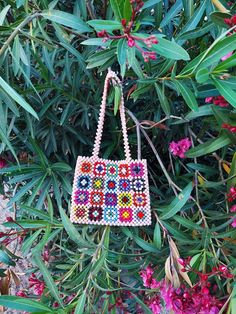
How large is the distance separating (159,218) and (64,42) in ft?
1.41

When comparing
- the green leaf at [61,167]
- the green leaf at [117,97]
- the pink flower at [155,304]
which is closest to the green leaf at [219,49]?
the green leaf at [117,97]

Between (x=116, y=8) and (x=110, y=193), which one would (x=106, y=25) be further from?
(x=110, y=193)

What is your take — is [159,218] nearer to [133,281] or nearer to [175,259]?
[175,259]

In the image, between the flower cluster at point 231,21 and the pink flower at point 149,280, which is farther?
the pink flower at point 149,280

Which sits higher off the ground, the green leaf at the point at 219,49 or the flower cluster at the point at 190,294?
the green leaf at the point at 219,49

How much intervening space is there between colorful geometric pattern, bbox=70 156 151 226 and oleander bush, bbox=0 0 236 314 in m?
0.04

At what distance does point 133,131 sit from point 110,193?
284mm

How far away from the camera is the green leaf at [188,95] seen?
70 centimetres

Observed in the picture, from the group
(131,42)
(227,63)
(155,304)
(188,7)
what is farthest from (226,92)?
(155,304)

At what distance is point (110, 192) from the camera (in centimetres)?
81

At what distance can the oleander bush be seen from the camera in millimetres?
674

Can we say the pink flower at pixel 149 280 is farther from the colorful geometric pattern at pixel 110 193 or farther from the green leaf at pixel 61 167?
the green leaf at pixel 61 167

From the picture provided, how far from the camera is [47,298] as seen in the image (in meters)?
0.91

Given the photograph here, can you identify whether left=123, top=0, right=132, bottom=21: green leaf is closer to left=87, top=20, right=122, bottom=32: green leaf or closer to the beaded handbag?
left=87, top=20, right=122, bottom=32: green leaf
